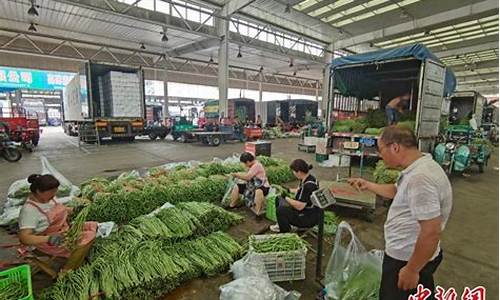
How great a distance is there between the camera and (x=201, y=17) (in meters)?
12.4

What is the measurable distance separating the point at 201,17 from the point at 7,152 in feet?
31.1

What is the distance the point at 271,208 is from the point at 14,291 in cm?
276

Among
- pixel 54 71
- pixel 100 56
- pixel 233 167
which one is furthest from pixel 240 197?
pixel 54 71

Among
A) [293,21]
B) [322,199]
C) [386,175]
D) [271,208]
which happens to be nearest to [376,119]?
[386,175]

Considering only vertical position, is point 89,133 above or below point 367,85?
below

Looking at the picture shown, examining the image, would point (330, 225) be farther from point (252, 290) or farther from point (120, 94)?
point (120, 94)

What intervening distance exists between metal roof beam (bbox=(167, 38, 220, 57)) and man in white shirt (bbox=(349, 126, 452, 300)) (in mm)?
13051

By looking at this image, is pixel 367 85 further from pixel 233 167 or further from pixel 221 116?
pixel 221 116

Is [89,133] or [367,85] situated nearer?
[367,85]

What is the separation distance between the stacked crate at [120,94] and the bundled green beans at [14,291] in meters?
11.2

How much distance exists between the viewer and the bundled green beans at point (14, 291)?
1703mm

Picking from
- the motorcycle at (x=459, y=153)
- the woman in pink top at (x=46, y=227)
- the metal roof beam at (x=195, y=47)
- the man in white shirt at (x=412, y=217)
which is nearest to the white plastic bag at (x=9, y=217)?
the woman in pink top at (x=46, y=227)

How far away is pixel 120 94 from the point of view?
38.1 feet

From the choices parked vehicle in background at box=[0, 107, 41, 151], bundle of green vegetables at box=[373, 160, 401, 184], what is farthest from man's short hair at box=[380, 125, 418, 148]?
parked vehicle in background at box=[0, 107, 41, 151]
